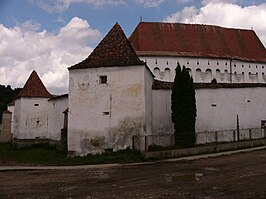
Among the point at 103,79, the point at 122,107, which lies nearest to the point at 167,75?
the point at 103,79

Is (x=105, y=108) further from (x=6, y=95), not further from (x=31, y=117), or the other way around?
(x=6, y=95)

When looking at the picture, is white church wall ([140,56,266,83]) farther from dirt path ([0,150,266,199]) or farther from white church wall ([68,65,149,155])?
dirt path ([0,150,266,199])

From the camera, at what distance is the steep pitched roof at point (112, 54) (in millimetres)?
19875

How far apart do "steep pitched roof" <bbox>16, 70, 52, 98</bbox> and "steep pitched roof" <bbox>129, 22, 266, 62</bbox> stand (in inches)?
421

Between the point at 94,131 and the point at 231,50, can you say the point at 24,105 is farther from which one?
the point at 231,50

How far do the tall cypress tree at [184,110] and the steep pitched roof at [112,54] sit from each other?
321cm

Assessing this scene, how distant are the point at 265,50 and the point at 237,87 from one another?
21.9 meters

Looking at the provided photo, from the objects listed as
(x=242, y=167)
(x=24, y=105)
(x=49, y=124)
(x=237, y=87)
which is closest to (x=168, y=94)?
(x=237, y=87)

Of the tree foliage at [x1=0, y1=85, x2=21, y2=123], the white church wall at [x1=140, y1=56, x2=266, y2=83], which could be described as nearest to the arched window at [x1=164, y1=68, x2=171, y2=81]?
the white church wall at [x1=140, y1=56, x2=266, y2=83]

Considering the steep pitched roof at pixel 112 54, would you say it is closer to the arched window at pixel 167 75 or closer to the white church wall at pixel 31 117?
the white church wall at pixel 31 117

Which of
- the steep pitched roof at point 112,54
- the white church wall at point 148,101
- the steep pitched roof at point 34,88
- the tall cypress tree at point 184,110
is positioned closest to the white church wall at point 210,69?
the steep pitched roof at point 34,88

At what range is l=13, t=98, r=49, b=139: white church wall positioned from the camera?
31.2m

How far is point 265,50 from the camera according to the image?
139 ft

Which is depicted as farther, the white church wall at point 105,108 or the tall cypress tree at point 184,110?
the tall cypress tree at point 184,110
